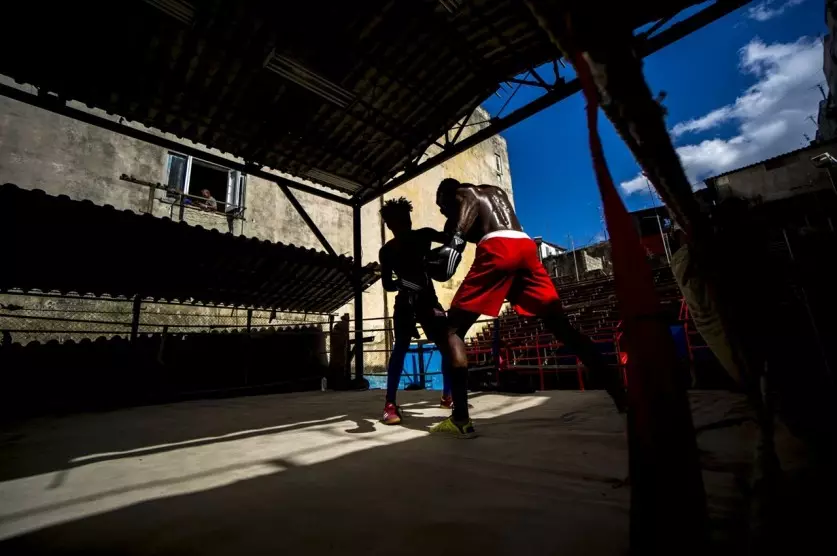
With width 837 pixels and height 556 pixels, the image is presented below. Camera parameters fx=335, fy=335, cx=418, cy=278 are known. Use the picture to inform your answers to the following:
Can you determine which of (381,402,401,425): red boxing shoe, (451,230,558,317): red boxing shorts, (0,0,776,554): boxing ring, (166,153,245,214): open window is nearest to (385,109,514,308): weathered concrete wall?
(166,153,245,214): open window

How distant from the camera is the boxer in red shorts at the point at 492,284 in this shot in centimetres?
230

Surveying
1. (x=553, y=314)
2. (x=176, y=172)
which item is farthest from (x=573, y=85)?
(x=176, y=172)

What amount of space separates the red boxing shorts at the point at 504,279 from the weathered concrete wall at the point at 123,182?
9.21 m

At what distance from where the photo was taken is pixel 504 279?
235cm

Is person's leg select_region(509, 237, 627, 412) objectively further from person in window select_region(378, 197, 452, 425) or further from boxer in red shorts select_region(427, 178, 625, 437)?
person in window select_region(378, 197, 452, 425)

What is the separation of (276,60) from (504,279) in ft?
11.4

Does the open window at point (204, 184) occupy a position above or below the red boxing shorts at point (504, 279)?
Result: above

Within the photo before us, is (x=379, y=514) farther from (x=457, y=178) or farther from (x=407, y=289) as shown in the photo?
(x=457, y=178)

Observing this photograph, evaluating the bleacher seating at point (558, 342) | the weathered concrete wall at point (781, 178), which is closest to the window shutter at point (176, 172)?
the bleacher seating at point (558, 342)

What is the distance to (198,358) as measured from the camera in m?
6.63

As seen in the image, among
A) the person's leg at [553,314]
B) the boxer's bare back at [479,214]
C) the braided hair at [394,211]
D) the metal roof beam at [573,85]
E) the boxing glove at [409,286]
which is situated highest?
the metal roof beam at [573,85]

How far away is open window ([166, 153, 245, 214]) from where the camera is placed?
9.07m

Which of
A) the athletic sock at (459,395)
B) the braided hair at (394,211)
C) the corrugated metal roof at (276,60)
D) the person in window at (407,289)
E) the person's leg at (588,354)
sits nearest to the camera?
the person's leg at (588,354)

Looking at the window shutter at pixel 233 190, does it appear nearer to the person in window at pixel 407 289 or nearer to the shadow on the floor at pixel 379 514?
the person in window at pixel 407 289
